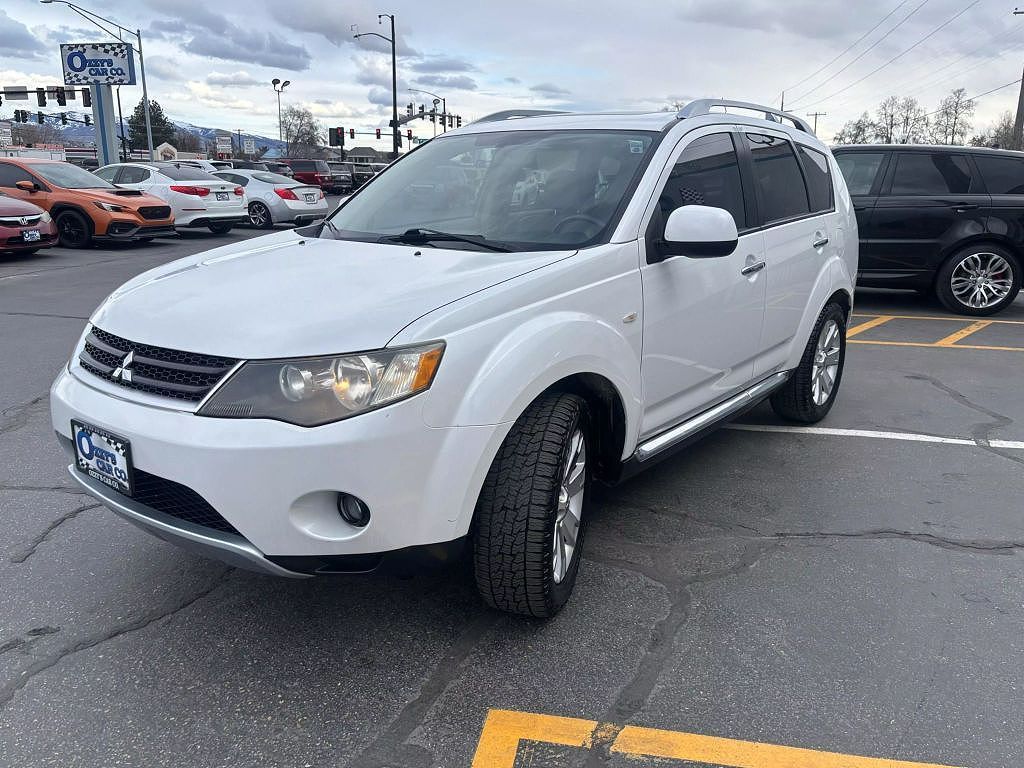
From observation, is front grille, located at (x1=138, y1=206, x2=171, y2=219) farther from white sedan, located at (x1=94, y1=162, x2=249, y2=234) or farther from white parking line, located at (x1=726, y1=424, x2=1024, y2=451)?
white parking line, located at (x1=726, y1=424, x2=1024, y2=451)

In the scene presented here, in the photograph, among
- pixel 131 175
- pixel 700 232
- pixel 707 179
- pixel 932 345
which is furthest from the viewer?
pixel 131 175

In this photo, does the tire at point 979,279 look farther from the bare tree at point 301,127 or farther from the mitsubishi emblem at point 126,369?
the bare tree at point 301,127

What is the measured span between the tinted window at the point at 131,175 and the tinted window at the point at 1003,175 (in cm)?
1566

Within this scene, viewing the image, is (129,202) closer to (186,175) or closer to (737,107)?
(186,175)

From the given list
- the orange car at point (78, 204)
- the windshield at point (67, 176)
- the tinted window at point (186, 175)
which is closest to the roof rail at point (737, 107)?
the orange car at point (78, 204)

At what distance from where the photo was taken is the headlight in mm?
2402

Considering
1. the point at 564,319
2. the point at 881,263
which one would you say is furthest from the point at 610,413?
the point at 881,263

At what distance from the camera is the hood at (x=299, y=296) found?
2502 mm

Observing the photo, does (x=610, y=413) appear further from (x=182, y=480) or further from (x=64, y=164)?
(x=64, y=164)

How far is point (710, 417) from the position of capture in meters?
4.04

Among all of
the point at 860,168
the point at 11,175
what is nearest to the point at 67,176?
the point at 11,175

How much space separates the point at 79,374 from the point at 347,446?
4.07 feet

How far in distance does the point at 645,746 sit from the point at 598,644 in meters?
0.52

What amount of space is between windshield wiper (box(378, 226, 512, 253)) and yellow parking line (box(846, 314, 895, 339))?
616 cm
